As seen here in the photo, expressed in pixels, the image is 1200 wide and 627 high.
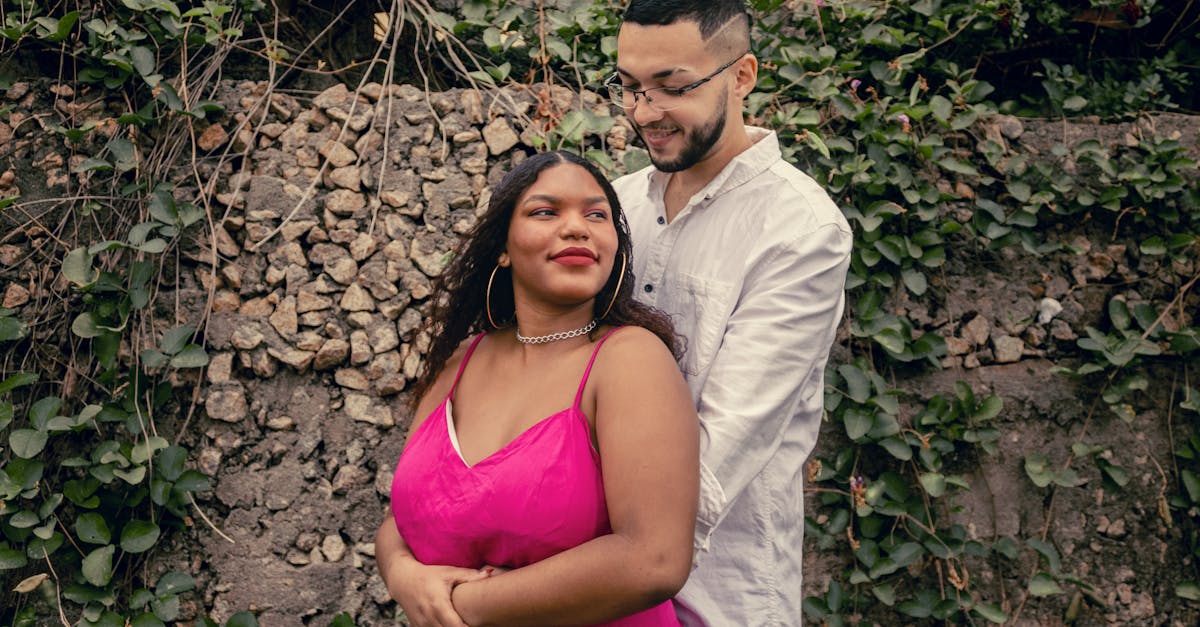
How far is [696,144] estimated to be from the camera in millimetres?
1926

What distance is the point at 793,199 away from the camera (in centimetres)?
187

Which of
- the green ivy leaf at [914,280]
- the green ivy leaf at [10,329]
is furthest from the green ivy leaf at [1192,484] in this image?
the green ivy leaf at [10,329]

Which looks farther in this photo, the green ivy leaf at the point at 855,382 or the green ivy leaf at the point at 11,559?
the green ivy leaf at the point at 855,382

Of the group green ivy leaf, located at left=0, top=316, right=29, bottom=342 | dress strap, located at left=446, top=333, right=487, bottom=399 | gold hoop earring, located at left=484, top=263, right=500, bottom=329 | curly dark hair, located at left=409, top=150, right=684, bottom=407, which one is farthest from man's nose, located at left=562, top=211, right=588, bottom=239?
green ivy leaf, located at left=0, top=316, right=29, bottom=342

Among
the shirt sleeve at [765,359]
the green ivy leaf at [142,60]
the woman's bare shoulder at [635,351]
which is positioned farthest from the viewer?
A: the green ivy leaf at [142,60]

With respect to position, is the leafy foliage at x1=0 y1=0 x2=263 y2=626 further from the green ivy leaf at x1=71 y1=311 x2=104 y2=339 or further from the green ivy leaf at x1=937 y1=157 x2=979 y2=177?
the green ivy leaf at x1=937 y1=157 x2=979 y2=177

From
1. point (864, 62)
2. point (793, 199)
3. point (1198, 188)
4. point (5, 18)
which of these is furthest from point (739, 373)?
point (5, 18)

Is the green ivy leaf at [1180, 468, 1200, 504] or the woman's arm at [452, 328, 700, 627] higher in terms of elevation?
the woman's arm at [452, 328, 700, 627]

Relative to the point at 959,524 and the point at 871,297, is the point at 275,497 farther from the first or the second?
the point at 959,524

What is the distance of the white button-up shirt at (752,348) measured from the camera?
5.35 feet

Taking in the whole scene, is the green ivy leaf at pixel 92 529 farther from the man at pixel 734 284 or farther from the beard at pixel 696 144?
the beard at pixel 696 144

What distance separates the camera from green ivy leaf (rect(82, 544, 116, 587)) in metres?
2.29

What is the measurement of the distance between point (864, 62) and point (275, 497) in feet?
8.05

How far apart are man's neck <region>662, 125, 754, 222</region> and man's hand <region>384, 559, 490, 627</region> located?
1006mm
